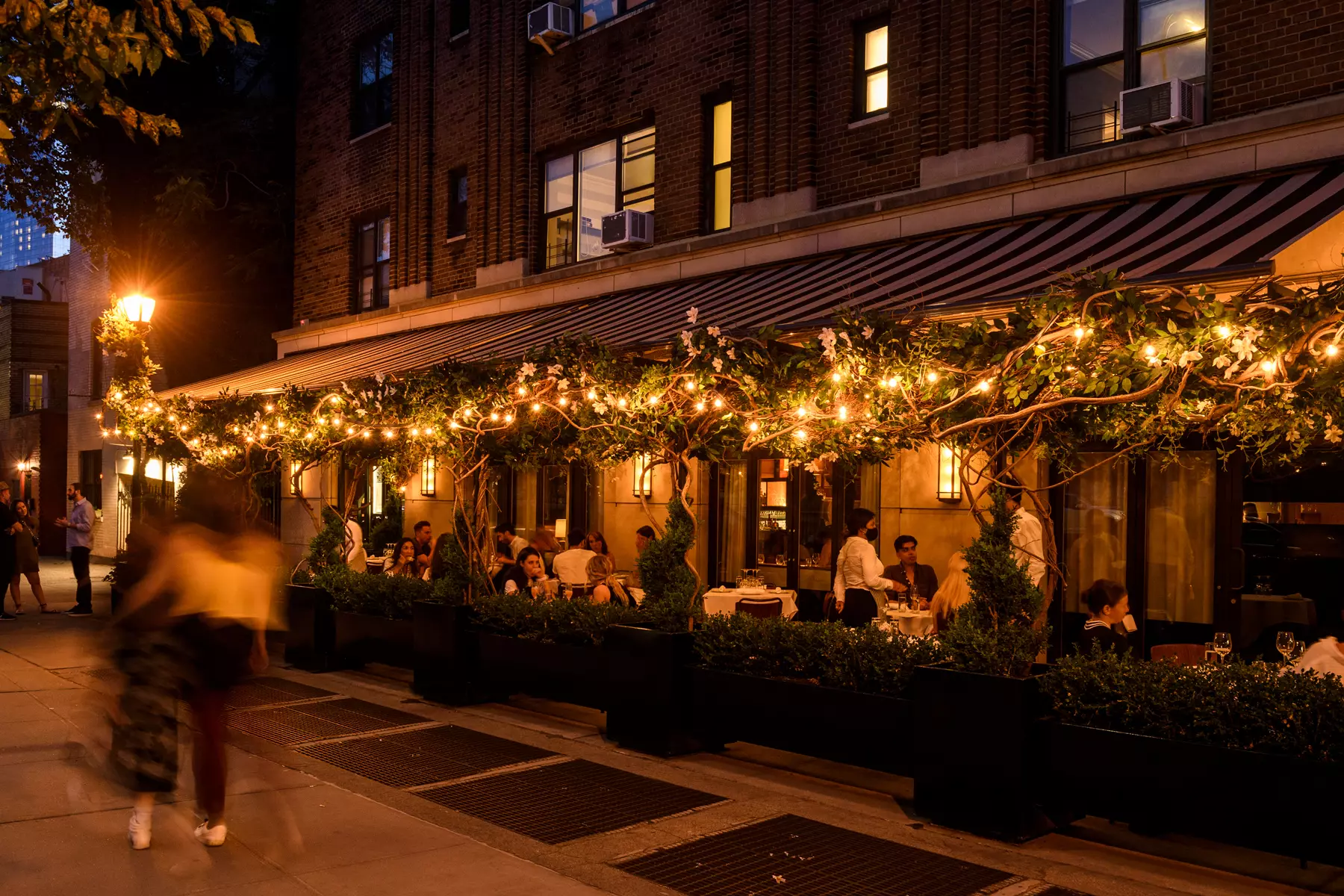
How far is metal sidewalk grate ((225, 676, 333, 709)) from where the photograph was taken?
1015 centimetres

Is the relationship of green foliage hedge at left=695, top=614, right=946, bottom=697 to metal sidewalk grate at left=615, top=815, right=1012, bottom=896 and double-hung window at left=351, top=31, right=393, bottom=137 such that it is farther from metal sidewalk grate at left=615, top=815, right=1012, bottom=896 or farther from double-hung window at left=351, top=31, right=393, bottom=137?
double-hung window at left=351, top=31, right=393, bottom=137

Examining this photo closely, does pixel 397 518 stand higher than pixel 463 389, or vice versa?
pixel 463 389

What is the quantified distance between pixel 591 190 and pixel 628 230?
1691mm

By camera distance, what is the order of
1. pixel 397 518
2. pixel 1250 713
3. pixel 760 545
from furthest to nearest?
pixel 397 518 < pixel 760 545 < pixel 1250 713

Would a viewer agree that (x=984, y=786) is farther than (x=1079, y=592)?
No

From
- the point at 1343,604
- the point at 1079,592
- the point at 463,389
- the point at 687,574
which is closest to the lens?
the point at 687,574

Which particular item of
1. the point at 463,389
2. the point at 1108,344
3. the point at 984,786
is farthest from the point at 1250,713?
the point at 463,389

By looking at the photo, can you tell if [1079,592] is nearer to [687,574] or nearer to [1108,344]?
[687,574]

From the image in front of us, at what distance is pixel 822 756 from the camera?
7.36 m

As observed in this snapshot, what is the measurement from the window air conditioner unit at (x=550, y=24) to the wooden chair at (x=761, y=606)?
9085mm

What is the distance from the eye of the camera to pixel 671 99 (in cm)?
1537

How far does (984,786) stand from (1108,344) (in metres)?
2.53

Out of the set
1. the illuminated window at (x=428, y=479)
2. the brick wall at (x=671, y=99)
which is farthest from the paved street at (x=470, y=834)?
the illuminated window at (x=428, y=479)

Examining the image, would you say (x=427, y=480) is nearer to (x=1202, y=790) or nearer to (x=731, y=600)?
(x=731, y=600)
